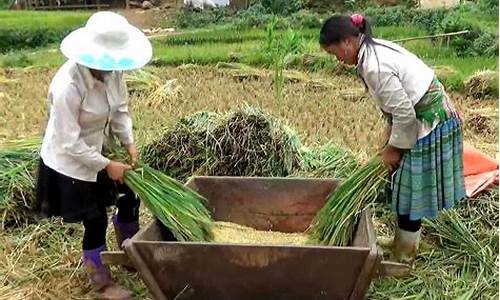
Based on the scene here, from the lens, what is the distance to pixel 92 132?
3189 millimetres

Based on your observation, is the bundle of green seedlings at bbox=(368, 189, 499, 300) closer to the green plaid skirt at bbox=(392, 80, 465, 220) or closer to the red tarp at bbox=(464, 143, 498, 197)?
the red tarp at bbox=(464, 143, 498, 197)

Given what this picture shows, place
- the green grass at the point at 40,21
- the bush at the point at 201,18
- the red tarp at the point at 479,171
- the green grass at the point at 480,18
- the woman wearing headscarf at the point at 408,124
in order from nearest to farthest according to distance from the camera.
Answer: the woman wearing headscarf at the point at 408,124, the red tarp at the point at 479,171, the green grass at the point at 480,18, the green grass at the point at 40,21, the bush at the point at 201,18

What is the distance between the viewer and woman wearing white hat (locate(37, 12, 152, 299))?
2994mm

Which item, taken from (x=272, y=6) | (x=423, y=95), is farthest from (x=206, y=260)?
(x=272, y=6)

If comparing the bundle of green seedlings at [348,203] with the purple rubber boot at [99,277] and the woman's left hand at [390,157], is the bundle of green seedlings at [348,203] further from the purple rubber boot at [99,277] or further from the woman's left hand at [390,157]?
the purple rubber boot at [99,277]

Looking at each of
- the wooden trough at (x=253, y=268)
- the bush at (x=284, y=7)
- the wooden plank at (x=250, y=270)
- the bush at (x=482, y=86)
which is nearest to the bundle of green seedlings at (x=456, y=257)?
the wooden trough at (x=253, y=268)

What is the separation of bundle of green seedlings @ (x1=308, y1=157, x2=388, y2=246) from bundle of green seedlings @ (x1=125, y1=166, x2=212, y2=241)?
21.2 inches

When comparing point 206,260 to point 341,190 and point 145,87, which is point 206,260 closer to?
point 341,190

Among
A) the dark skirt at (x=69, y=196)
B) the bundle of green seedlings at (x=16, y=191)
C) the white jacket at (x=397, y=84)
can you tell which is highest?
the white jacket at (x=397, y=84)

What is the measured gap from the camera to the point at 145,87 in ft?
26.2

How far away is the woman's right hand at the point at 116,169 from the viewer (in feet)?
10.4

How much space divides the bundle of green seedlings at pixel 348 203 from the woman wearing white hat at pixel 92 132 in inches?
35.6

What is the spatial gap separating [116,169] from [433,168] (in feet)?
4.52

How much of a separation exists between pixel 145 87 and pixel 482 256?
16.9 ft
